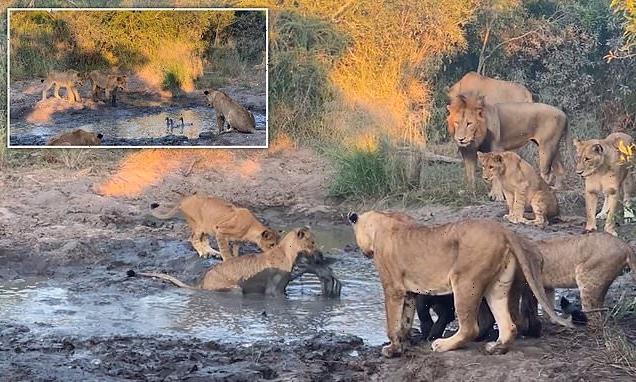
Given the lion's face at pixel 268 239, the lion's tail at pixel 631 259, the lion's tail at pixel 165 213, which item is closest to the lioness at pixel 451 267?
the lion's tail at pixel 631 259

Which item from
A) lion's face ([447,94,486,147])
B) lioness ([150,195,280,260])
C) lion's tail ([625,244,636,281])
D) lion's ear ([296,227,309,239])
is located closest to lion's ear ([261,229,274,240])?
lioness ([150,195,280,260])

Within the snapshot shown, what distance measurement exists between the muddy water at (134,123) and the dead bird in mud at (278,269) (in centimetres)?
697

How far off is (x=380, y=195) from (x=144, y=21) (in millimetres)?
4405

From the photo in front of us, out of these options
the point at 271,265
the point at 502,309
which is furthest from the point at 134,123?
the point at 502,309

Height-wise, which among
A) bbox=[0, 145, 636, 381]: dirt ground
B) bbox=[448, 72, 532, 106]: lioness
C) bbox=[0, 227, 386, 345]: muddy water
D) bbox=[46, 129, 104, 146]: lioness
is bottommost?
bbox=[0, 227, 386, 345]: muddy water

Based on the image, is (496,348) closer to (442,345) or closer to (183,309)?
(442,345)

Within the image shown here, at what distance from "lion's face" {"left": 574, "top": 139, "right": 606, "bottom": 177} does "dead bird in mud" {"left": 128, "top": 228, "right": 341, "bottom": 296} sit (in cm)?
310

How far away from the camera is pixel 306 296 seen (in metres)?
10.9

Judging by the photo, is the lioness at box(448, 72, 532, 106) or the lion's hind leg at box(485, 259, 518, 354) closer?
the lion's hind leg at box(485, 259, 518, 354)

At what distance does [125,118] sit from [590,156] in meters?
7.21

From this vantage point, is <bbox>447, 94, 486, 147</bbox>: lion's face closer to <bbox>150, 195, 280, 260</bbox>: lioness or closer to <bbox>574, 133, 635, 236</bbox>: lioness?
<bbox>574, 133, 635, 236</bbox>: lioness

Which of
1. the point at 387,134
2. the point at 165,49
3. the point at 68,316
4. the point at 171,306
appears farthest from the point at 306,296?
the point at 165,49

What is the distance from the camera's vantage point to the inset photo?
17562 millimetres

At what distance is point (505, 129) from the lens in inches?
600
